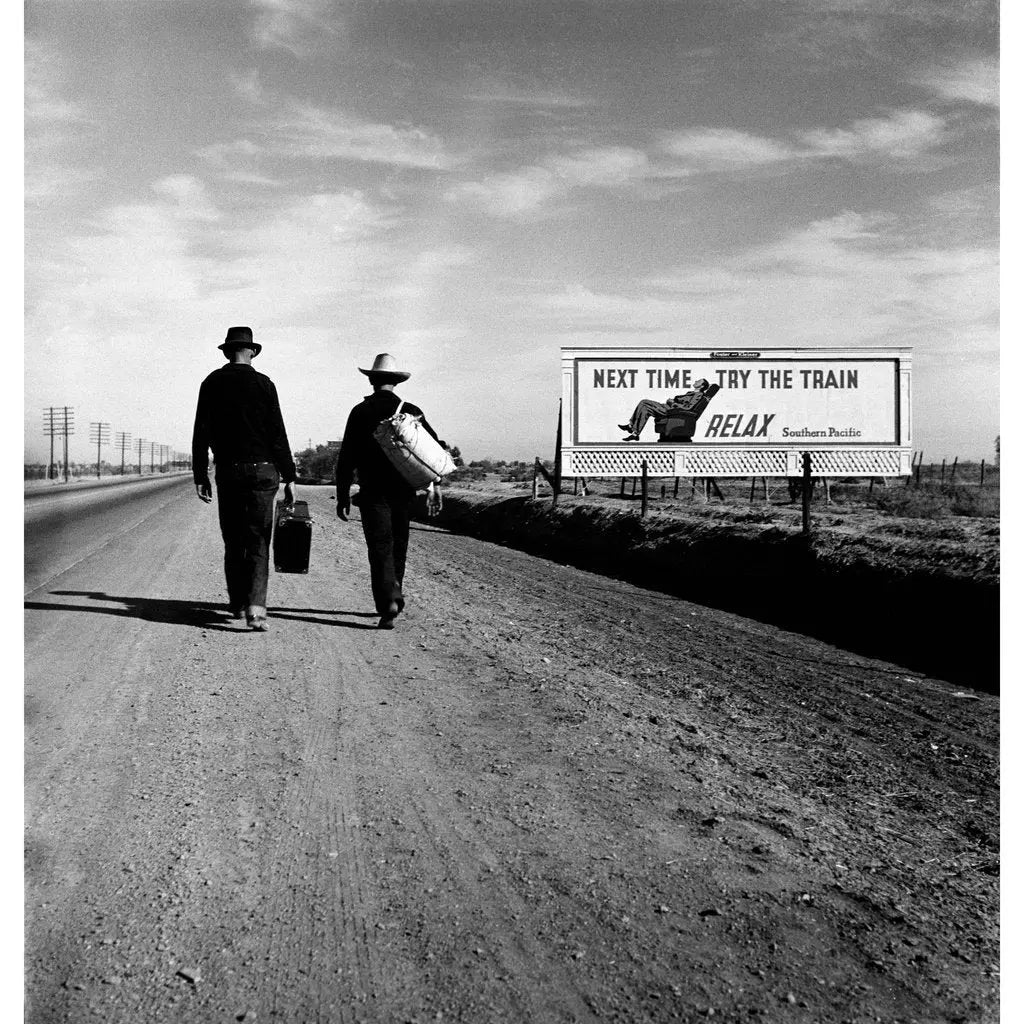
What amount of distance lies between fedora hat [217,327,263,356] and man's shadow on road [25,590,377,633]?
6.73 ft

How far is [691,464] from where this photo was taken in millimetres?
23547

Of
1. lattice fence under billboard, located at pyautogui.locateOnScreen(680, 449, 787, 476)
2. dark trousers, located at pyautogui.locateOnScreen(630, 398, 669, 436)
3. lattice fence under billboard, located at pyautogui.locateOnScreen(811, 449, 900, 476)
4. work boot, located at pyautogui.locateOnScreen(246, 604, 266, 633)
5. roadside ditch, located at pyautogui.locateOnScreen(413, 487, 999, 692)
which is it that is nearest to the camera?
work boot, located at pyautogui.locateOnScreen(246, 604, 266, 633)

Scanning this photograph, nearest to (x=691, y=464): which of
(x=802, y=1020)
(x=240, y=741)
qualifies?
(x=240, y=741)

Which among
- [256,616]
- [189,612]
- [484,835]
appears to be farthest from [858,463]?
[484,835]

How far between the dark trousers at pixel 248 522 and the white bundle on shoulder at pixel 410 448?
2.87 feet

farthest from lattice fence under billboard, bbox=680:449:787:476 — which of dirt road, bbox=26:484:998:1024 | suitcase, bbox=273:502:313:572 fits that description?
dirt road, bbox=26:484:998:1024

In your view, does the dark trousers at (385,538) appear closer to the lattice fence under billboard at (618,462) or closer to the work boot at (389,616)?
the work boot at (389,616)

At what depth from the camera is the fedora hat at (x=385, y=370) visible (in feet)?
A: 23.1

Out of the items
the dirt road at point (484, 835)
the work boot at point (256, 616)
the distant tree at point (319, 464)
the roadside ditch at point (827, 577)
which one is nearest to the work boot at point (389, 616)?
the dirt road at point (484, 835)

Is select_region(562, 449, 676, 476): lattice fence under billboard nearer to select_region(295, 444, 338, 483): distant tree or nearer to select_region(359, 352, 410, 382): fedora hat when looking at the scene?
select_region(295, 444, 338, 483): distant tree

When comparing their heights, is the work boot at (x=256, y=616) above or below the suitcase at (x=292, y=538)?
below

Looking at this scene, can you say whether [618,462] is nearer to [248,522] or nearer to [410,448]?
[410,448]

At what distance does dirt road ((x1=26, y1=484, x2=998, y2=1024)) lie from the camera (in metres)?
2.44

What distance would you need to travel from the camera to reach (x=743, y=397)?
2381cm
